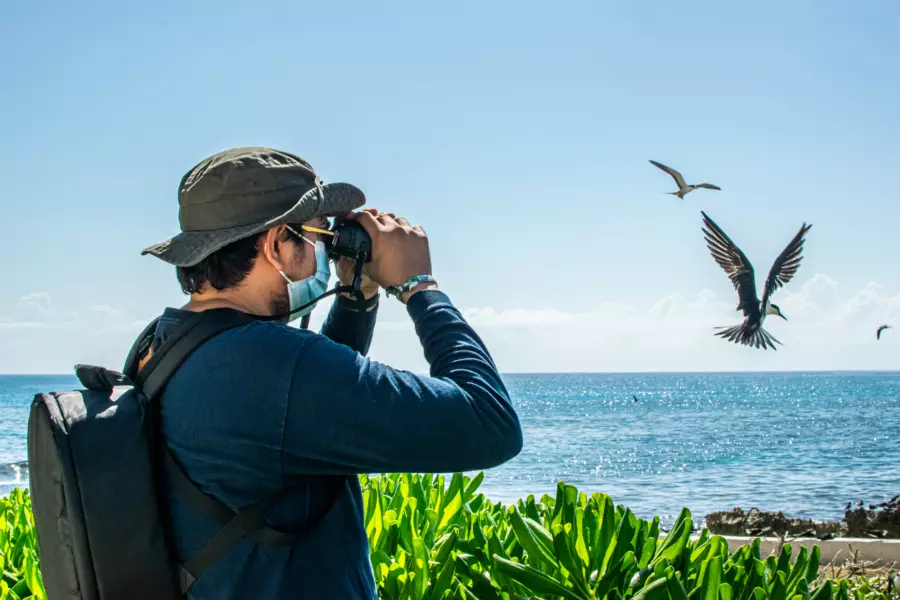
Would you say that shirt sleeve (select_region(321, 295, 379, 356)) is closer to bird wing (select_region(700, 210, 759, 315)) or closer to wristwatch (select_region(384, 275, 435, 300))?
wristwatch (select_region(384, 275, 435, 300))

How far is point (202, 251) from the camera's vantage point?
5.32 ft

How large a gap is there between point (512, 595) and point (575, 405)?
82665mm

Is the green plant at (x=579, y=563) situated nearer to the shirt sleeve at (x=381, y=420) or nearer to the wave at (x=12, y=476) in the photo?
the shirt sleeve at (x=381, y=420)

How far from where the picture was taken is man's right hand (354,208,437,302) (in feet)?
5.82

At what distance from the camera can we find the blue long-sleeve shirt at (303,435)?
1.42 meters

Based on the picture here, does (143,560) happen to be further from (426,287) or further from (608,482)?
(608,482)

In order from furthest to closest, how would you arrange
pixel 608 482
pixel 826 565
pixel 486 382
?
pixel 608 482 → pixel 826 565 → pixel 486 382

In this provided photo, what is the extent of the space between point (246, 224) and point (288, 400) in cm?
41

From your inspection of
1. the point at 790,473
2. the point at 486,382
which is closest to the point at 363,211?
the point at 486,382

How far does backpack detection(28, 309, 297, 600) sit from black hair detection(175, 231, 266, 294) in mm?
279

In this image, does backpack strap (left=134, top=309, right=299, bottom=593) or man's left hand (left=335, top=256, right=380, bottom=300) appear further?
man's left hand (left=335, top=256, right=380, bottom=300)

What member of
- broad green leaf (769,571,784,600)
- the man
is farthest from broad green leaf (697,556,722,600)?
the man

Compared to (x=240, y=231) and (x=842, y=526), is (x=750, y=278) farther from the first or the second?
(x=240, y=231)

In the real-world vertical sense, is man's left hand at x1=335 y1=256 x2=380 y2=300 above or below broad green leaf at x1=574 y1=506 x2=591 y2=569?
above
